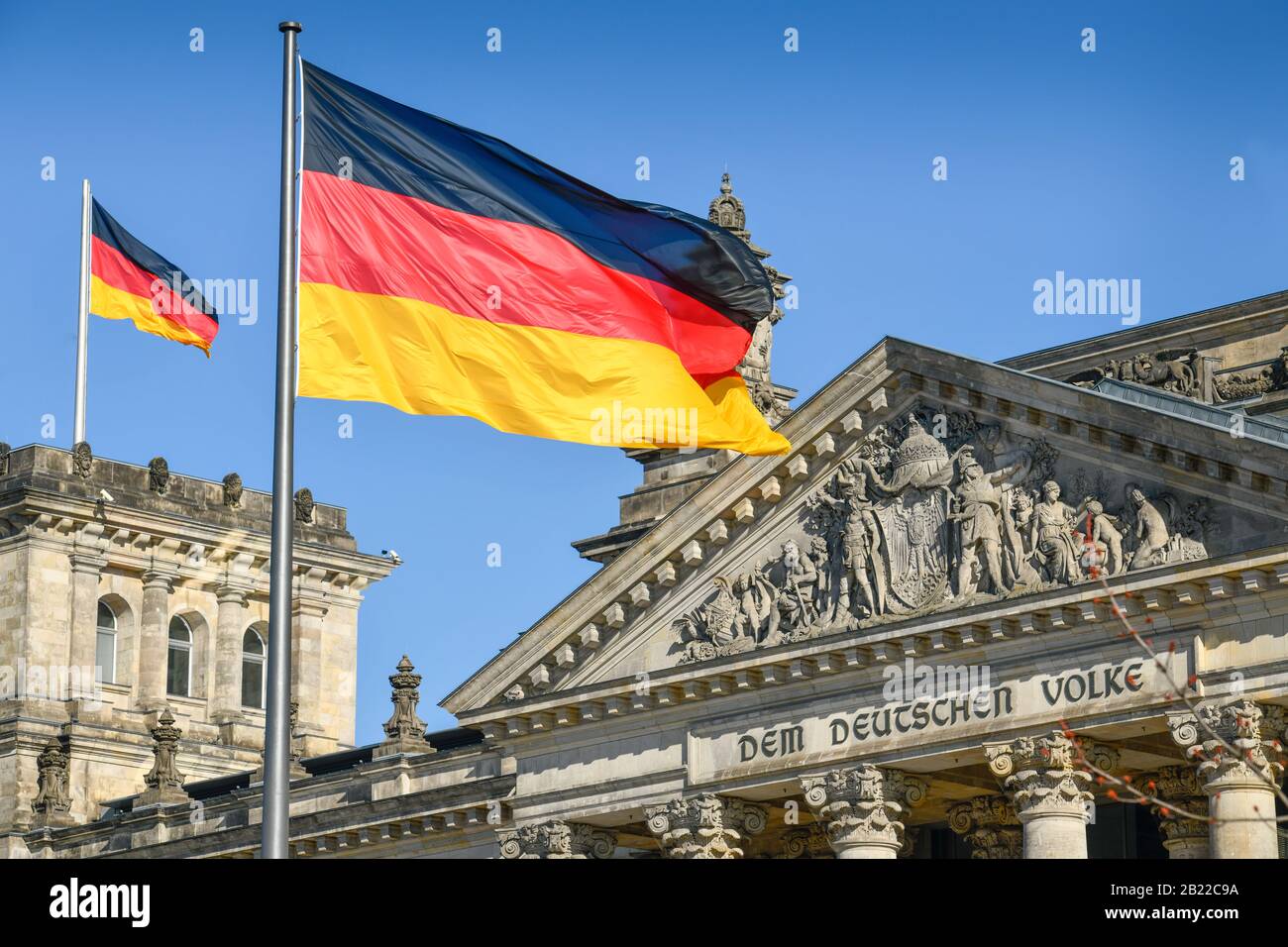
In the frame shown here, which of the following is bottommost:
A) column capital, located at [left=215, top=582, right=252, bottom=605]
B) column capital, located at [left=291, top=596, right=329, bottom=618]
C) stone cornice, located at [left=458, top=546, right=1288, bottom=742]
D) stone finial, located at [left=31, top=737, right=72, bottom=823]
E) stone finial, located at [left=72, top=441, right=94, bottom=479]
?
stone cornice, located at [left=458, top=546, right=1288, bottom=742]

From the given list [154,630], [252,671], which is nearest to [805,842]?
[154,630]

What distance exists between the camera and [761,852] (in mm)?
53312

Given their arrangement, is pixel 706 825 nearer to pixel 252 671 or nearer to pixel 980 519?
pixel 980 519

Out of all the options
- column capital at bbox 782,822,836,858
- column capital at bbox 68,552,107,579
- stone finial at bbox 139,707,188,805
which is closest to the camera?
column capital at bbox 782,822,836,858

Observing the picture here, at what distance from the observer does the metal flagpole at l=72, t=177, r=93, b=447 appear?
225ft

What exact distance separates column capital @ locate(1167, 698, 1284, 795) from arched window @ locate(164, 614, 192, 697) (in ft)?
161

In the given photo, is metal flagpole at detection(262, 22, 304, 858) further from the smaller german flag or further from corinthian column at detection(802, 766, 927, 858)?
the smaller german flag

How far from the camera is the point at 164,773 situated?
2852 inches

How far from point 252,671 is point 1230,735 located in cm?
5179

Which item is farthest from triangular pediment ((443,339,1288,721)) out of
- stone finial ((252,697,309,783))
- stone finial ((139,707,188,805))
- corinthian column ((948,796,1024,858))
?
stone finial ((139,707,188,805))

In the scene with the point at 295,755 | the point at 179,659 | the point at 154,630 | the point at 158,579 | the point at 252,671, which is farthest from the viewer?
the point at 252,671

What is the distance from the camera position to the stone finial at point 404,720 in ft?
203

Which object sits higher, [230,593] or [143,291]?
[143,291]
